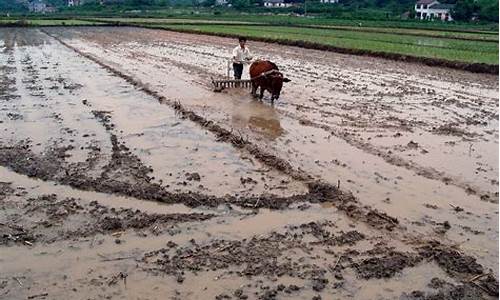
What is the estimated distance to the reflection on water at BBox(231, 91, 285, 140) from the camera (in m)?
10.1

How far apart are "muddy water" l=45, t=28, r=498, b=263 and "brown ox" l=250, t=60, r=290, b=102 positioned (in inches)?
17.9

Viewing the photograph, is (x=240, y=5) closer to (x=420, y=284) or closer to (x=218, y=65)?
(x=218, y=65)

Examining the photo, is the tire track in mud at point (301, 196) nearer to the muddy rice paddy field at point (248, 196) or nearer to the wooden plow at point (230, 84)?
the muddy rice paddy field at point (248, 196)

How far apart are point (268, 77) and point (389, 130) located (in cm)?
362

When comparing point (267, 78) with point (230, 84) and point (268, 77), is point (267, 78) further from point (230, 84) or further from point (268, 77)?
point (230, 84)

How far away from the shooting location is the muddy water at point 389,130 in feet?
21.6

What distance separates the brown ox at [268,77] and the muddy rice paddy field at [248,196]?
1.42ft

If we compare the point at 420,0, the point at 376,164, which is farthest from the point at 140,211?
the point at 420,0

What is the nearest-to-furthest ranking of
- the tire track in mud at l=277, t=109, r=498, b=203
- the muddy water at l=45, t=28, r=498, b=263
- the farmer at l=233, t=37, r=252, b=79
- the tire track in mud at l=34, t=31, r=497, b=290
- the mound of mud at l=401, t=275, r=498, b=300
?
the mound of mud at l=401, t=275, r=498, b=300
the tire track in mud at l=34, t=31, r=497, b=290
the muddy water at l=45, t=28, r=498, b=263
the tire track in mud at l=277, t=109, r=498, b=203
the farmer at l=233, t=37, r=252, b=79

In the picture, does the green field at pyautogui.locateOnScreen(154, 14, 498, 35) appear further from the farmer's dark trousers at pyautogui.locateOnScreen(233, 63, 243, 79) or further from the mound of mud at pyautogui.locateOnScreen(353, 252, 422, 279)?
the mound of mud at pyautogui.locateOnScreen(353, 252, 422, 279)

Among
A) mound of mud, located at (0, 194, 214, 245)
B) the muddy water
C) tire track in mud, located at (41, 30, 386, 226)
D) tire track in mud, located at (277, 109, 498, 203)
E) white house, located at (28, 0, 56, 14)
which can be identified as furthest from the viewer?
white house, located at (28, 0, 56, 14)

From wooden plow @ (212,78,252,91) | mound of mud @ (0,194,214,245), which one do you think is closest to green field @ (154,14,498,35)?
wooden plow @ (212,78,252,91)

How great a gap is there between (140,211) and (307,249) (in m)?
2.17

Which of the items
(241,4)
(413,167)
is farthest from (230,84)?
(241,4)
